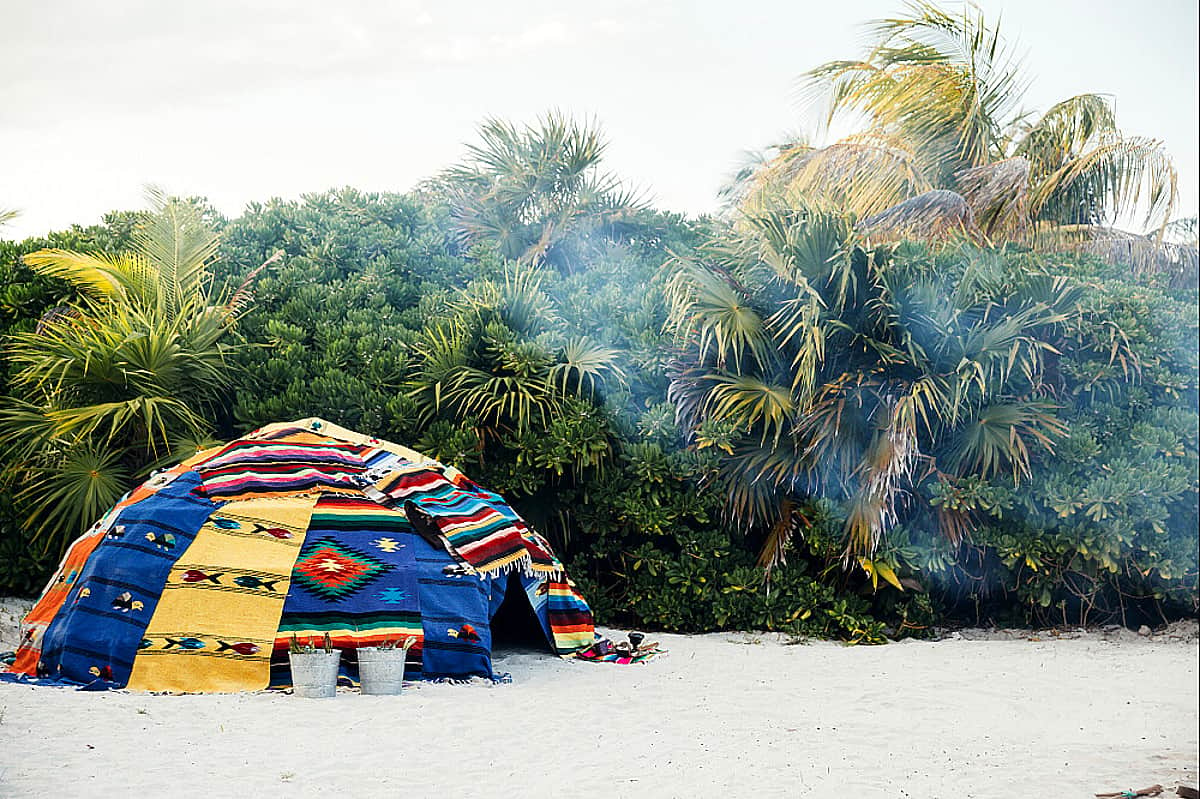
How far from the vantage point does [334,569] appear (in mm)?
7012

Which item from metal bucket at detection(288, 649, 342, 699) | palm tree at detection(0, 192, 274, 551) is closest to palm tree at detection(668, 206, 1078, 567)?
metal bucket at detection(288, 649, 342, 699)

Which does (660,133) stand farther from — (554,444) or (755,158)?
(755,158)

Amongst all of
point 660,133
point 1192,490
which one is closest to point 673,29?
point 660,133

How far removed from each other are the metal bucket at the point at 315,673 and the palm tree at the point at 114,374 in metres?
3.33

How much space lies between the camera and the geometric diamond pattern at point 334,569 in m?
6.90

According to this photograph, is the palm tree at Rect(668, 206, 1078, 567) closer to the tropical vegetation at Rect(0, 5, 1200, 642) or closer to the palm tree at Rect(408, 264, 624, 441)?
the tropical vegetation at Rect(0, 5, 1200, 642)

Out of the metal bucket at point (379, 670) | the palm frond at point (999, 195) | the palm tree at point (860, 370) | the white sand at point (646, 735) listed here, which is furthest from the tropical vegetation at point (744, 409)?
the metal bucket at point (379, 670)

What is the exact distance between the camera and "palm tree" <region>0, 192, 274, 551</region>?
8.77m

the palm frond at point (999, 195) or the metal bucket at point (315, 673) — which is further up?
the palm frond at point (999, 195)

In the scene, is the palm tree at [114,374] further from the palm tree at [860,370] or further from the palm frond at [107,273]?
the palm tree at [860,370]

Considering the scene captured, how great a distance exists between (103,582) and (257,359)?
13.3 feet

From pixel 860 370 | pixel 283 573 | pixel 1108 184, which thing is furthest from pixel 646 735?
pixel 1108 184

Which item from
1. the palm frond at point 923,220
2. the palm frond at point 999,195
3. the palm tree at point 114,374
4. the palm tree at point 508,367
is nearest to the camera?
the palm tree at point 114,374

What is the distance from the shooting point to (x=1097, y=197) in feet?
46.0
